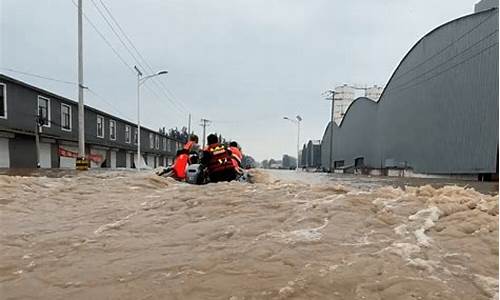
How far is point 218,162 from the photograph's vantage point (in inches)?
412

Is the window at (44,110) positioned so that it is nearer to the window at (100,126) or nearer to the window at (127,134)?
the window at (100,126)

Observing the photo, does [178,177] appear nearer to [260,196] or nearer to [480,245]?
[260,196]

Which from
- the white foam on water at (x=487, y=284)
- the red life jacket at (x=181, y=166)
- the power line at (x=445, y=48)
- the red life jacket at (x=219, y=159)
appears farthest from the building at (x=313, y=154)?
the white foam on water at (x=487, y=284)

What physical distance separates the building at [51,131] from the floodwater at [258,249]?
18547mm

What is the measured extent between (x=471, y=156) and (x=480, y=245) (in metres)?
25.1

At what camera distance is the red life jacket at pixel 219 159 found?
10320mm

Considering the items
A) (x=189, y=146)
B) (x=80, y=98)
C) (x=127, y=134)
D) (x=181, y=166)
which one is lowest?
(x=181, y=166)

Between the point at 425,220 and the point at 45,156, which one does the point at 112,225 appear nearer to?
the point at 425,220

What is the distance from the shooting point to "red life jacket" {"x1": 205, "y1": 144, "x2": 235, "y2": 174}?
10.3 metres

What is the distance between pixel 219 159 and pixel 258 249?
21.2ft

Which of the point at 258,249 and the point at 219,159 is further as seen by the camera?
the point at 219,159

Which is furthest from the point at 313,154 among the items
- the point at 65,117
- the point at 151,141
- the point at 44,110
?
the point at 44,110

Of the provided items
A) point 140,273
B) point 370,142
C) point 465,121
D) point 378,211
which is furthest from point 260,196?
point 370,142

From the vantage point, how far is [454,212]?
522 centimetres
